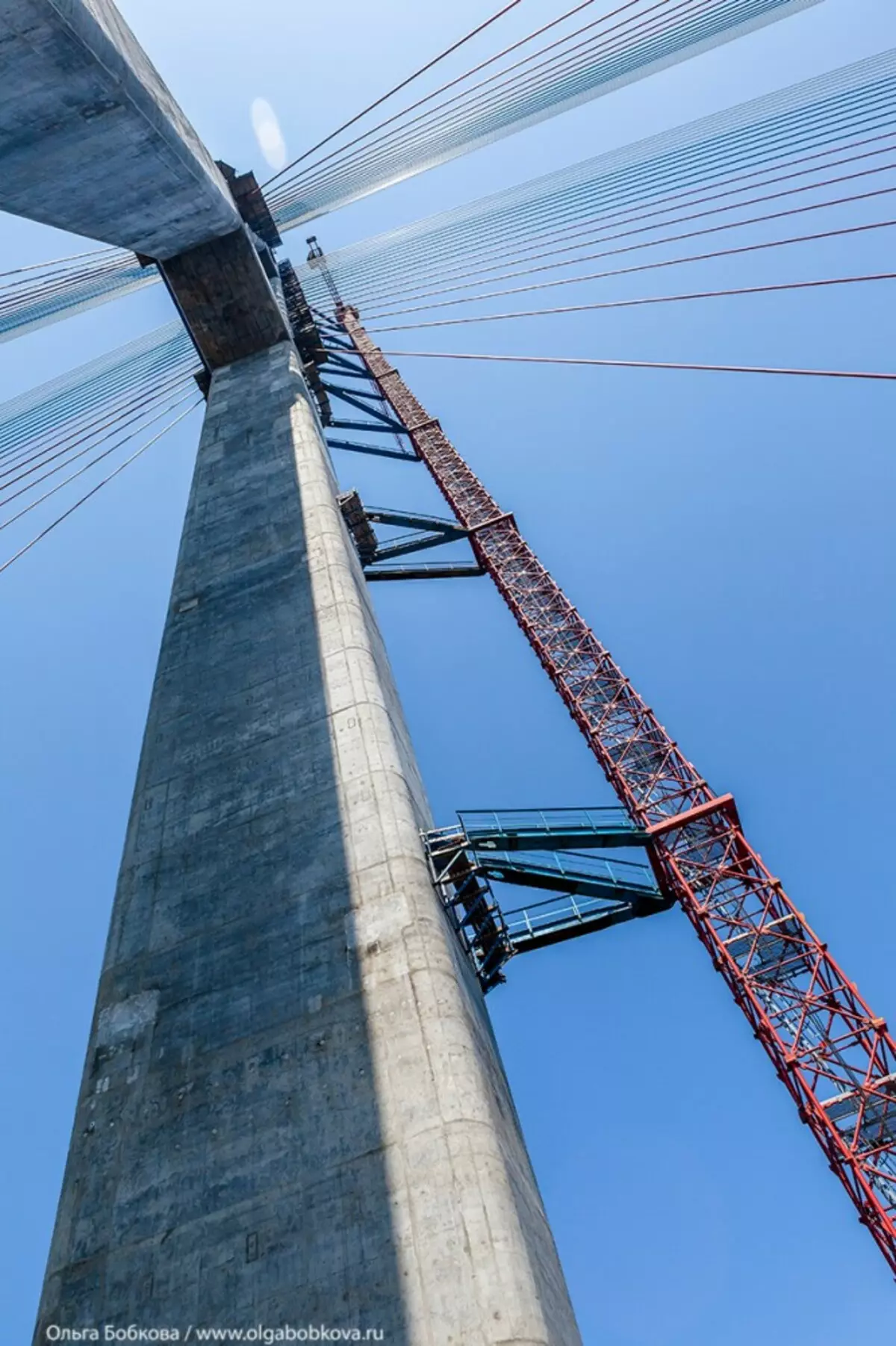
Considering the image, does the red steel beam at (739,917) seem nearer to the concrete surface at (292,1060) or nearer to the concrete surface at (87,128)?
the concrete surface at (292,1060)

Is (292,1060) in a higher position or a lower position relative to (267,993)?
lower

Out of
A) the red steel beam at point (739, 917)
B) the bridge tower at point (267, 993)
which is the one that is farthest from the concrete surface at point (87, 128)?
the red steel beam at point (739, 917)

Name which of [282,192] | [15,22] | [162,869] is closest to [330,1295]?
[162,869]

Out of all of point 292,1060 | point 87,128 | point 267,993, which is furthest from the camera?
point 87,128

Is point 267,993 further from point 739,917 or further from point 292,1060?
point 739,917

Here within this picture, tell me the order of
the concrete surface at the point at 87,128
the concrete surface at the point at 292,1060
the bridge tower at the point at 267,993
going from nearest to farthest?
the concrete surface at the point at 292,1060 → the bridge tower at the point at 267,993 → the concrete surface at the point at 87,128

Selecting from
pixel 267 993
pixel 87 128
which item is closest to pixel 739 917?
pixel 267 993

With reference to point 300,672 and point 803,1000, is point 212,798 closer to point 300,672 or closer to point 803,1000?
point 300,672

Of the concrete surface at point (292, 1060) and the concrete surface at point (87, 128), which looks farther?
the concrete surface at point (87, 128)

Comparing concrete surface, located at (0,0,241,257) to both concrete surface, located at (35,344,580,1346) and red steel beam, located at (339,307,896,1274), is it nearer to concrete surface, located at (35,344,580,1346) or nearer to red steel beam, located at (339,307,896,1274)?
concrete surface, located at (35,344,580,1346)

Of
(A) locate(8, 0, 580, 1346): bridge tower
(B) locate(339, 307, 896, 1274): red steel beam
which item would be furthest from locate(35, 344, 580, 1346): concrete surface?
(B) locate(339, 307, 896, 1274): red steel beam

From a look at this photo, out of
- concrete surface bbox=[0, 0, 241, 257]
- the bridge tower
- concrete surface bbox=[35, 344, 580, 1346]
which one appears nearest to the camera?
concrete surface bbox=[35, 344, 580, 1346]

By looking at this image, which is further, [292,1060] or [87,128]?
[87,128]

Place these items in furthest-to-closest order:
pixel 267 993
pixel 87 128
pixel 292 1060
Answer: pixel 87 128 → pixel 267 993 → pixel 292 1060
